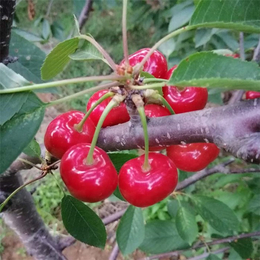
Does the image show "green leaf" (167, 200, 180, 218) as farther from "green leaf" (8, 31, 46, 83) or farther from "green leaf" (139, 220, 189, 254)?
"green leaf" (8, 31, 46, 83)

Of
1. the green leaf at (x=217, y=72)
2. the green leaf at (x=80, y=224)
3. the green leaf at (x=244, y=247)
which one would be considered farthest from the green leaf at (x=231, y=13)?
the green leaf at (x=244, y=247)

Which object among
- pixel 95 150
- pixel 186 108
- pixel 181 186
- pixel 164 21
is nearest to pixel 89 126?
pixel 95 150

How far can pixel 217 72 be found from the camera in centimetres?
52

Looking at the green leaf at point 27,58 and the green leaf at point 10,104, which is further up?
the green leaf at point 10,104

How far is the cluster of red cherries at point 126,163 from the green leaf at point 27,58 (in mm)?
523

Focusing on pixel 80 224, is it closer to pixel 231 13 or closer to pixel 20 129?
pixel 20 129

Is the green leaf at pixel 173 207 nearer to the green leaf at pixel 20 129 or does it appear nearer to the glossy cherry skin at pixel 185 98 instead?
the glossy cherry skin at pixel 185 98

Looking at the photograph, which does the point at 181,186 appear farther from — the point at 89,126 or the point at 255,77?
the point at 255,77

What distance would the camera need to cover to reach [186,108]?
0.78 meters

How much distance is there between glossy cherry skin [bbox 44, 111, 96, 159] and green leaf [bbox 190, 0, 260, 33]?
327mm

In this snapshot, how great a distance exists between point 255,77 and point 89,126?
0.38 meters

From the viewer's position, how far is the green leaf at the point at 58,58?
0.71 m

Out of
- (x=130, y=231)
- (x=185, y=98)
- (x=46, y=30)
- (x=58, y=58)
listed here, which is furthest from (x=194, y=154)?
(x=46, y=30)

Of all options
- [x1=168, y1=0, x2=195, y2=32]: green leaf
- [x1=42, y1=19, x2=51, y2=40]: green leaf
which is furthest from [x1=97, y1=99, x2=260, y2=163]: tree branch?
[x1=42, y1=19, x2=51, y2=40]: green leaf
